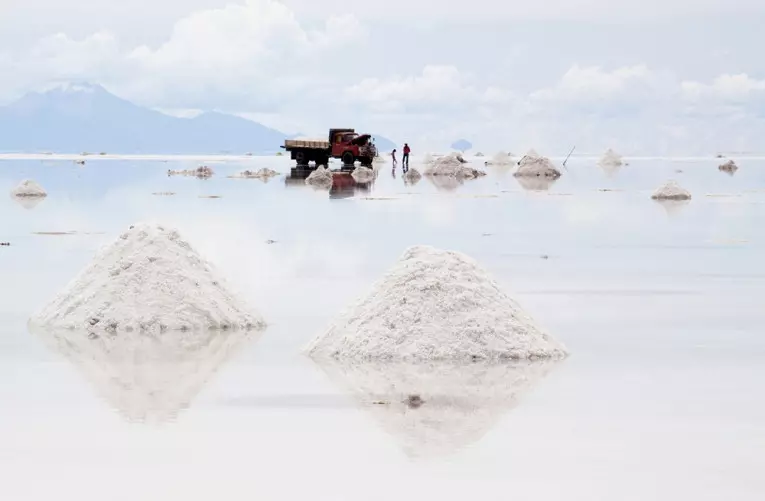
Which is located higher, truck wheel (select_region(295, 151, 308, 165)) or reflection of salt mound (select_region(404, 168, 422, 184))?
reflection of salt mound (select_region(404, 168, 422, 184))

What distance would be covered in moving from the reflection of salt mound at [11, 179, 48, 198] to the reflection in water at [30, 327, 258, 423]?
24.3 m

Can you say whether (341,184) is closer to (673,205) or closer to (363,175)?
(363,175)

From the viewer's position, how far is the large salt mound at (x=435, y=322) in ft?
33.2

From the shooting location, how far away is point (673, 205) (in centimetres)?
3272

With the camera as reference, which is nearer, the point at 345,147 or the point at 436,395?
the point at 436,395

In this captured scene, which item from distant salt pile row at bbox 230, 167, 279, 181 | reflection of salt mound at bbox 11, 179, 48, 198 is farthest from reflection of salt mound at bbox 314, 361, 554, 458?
distant salt pile row at bbox 230, 167, 279, 181

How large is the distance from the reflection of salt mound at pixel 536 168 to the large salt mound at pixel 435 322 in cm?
4393

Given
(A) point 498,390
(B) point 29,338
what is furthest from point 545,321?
(B) point 29,338

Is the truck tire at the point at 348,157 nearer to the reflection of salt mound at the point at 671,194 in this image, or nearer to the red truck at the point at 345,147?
the red truck at the point at 345,147

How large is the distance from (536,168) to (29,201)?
2570cm

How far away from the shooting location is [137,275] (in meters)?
11.5

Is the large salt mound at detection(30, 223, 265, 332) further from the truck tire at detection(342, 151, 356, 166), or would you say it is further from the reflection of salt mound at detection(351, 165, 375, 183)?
the truck tire at detection(342, 151, 356, 166)

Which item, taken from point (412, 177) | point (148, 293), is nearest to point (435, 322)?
point (148, 293)

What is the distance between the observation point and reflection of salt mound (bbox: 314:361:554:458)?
25.2ft
